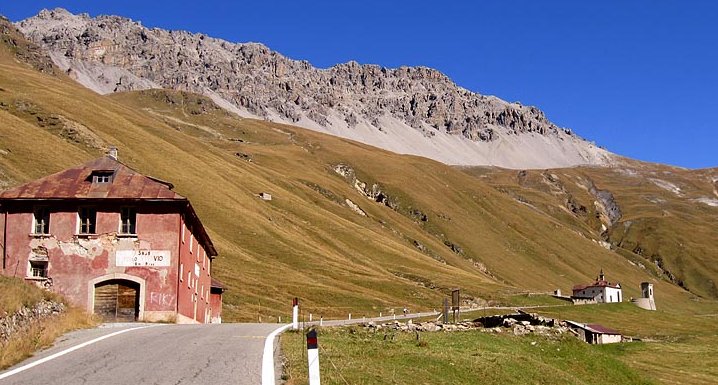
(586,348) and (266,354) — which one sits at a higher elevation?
(266,354)

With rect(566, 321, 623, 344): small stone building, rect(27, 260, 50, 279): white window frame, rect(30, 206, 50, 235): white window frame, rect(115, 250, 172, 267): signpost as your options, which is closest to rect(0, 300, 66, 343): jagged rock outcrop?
rect(115, 250, 172, 267): signpost

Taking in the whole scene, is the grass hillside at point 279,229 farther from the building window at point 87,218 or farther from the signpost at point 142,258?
Result: the building window at point 87,218

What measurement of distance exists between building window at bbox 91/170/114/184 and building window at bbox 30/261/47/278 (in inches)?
212

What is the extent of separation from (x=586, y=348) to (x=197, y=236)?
90.6ft

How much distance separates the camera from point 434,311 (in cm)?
9088

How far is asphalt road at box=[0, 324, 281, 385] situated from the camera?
15.6 m

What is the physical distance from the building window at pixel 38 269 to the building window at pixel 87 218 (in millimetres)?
2911

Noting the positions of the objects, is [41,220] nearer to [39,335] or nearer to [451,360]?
[39,335]

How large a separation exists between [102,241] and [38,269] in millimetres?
4388

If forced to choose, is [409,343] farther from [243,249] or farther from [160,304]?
[243,249]

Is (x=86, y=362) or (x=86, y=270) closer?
(x=86, y=362)

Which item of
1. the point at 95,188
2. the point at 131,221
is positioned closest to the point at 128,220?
the point at 131,221

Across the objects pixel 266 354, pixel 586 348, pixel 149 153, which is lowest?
pixel 586 348

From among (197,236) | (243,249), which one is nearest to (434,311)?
(243,249)
